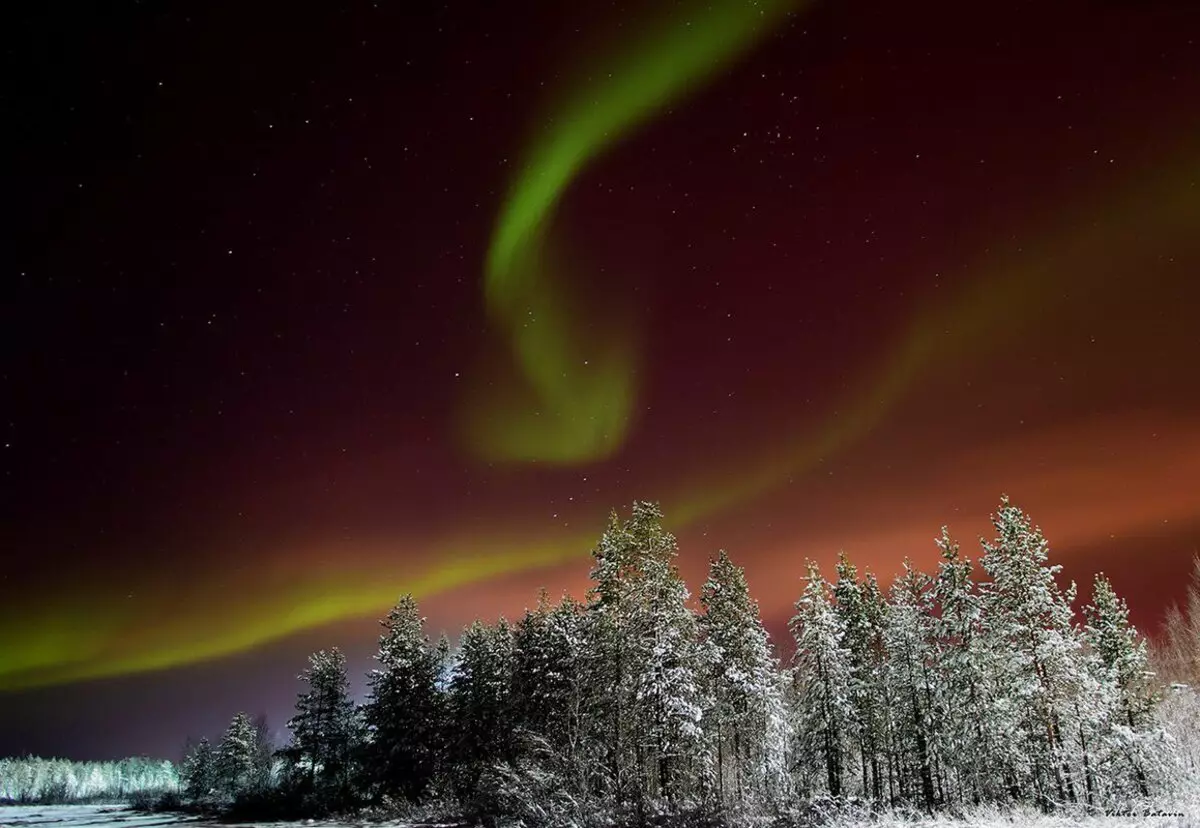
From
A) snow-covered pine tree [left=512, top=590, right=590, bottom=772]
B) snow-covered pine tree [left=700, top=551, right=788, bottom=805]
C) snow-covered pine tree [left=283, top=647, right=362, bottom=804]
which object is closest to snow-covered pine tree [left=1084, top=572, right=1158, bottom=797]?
snow-covered pine tree [left=700, top=551, right=788, bottom=805]

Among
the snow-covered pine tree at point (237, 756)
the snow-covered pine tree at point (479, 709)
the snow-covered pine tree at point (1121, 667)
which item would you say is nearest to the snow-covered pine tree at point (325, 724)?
the snow-covered pine tree at point (479, 709)

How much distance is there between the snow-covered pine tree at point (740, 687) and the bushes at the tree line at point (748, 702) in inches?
5.7

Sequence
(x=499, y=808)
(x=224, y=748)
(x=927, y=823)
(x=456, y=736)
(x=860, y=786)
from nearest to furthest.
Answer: (x=927, y=823) < (x=499, y=808) < (x=456, y=736) < (x=860, y=786) < (x=224, y=748)

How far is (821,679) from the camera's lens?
43.8 meters

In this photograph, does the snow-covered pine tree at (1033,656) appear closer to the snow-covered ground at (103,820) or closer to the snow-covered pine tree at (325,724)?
the snow-covered pine tree at (325,724)

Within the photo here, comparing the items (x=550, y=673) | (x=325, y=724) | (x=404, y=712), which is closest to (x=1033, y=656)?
(x=550, y=673)

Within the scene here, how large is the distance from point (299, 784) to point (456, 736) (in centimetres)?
1911

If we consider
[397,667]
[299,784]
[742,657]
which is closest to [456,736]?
[397,667]

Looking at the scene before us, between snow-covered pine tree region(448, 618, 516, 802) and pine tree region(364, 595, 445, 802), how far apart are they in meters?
1.71

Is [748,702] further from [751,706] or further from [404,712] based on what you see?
[404,712]

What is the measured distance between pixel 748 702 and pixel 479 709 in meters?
20.7

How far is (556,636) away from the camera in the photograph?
46.8m

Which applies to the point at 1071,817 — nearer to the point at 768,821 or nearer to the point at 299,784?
the point at 768,821

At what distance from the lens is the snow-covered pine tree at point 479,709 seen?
162 feet
